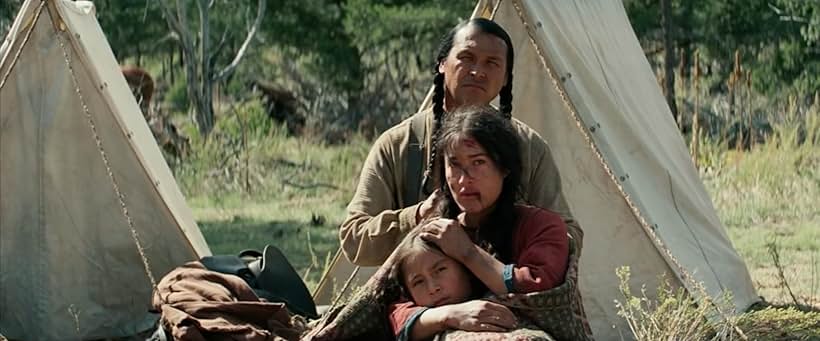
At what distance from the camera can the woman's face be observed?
13.3ft

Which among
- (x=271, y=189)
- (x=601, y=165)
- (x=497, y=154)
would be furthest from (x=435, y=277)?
(x=271, y=189)

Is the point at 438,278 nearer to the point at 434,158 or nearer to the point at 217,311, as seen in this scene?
the point at 434,158

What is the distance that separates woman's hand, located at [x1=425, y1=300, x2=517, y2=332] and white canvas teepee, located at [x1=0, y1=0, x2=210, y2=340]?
8.94ft

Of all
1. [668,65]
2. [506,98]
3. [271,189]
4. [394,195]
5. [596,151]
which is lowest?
[271,189]

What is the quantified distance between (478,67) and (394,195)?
453 millimetres

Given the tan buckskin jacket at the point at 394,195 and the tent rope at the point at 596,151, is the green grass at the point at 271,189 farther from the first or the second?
the tan buckskin jacket at the point at 394,195

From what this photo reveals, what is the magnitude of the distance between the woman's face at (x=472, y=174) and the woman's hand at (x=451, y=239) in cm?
9

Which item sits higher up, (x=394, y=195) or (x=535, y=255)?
(x=535, y=255)

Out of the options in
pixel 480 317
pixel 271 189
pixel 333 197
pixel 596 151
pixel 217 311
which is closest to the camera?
pixel 480 317

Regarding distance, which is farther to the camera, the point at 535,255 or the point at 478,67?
the point at 478,67

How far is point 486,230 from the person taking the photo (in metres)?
4.13

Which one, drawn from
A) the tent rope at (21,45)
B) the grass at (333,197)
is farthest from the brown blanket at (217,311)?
the grass at (333,197)

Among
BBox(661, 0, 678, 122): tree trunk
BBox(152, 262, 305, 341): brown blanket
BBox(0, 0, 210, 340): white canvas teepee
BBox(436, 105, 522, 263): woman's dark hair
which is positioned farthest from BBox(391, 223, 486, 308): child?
BBox(661, 0, 678, 122): tree trunk

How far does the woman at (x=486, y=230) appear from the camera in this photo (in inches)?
155
